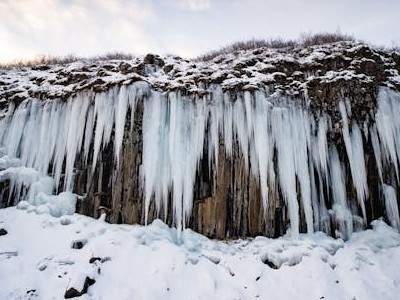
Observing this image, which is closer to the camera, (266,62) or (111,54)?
(266,62)

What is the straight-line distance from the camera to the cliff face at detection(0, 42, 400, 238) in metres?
9.18

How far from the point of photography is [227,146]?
31.3 ft

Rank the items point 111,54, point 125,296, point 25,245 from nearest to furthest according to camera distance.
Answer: point 125,296, point 25,245, point 111,54

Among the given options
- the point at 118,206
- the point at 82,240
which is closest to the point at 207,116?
the point at 118,206

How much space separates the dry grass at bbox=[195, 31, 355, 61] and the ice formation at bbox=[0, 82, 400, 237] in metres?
3.91

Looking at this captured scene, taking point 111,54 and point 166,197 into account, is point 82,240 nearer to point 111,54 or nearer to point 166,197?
point 166,197

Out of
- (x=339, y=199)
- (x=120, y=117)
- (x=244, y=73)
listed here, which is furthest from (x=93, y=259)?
(x=244, y=73)

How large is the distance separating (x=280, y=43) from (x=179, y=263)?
917 centimetres

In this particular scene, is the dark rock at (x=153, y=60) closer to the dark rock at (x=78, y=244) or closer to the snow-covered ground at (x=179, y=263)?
the snow-covered ground at (x=179, y=263)

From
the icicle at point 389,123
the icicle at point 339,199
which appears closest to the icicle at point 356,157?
the icicle at point 339,199

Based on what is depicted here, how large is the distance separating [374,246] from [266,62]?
546 centimetres

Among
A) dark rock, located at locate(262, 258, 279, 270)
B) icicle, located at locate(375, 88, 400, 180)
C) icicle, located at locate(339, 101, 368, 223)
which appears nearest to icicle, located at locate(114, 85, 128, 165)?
dark rock, located at locate(262, 258, 279, 270)

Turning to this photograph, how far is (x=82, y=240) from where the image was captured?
8.25 m

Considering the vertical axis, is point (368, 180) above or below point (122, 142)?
below
